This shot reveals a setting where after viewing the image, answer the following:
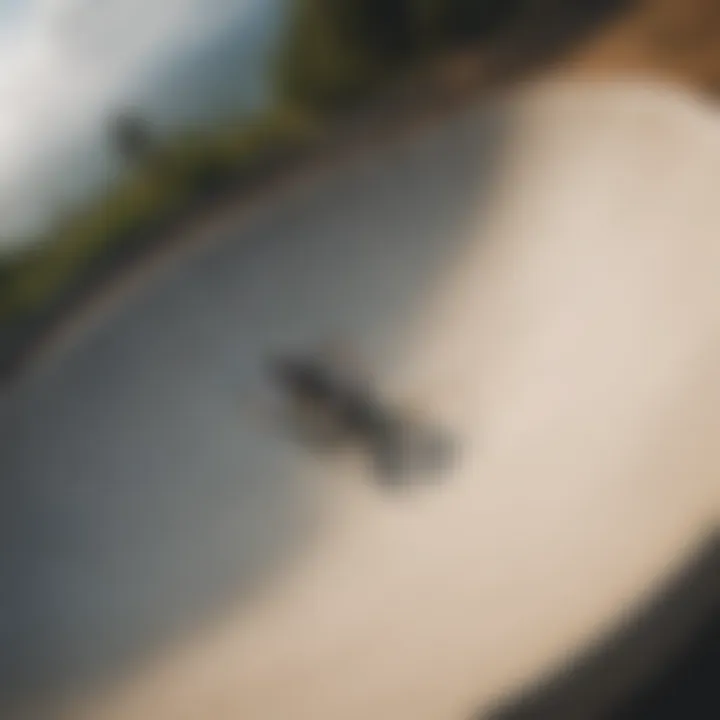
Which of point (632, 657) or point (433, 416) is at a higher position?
point (433, 416)

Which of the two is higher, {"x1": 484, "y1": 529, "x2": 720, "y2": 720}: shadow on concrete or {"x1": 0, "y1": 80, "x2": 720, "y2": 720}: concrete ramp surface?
{"x1": 0, "y1": 80, "x2": 720, "y2": 720}: concrete ramp surface

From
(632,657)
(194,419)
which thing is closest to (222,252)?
(194,419)

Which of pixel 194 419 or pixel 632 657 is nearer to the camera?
pixel 632 657

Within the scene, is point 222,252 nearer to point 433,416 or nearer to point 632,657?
point 433,416

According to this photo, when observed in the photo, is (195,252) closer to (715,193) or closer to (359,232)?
(359,232)

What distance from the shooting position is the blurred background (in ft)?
1.10

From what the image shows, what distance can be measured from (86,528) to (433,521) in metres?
0.11

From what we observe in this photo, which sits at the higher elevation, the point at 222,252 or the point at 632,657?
the point at 222,252

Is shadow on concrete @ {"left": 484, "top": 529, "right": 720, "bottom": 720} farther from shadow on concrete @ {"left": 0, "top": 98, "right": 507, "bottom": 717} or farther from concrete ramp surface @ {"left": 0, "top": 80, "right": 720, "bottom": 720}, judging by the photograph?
shadow on concrete @ {"left": 0, "top": 98, "right": 507, "bottom": 717}

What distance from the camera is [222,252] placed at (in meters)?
0.38

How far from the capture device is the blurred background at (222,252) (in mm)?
334

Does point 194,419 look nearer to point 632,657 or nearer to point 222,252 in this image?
point 222,252

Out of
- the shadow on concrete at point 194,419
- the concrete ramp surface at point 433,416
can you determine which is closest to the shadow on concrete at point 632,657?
the concrete ramp surface at point 433,416

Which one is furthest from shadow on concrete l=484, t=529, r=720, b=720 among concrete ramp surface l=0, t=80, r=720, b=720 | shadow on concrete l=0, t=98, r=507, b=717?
shadow on concrete l=0, t=98, r=507, b=717
